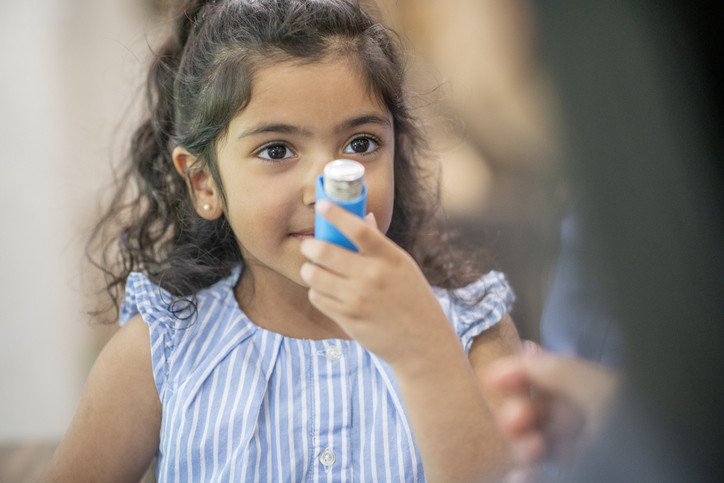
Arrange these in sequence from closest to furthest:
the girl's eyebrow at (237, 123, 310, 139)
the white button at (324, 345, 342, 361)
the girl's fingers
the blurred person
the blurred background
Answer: the blurred person, the girl's fingers, the girl's eyebrow at (237, 123, 310, 139), the white button at (324, 345, 342, 361), the blurred background

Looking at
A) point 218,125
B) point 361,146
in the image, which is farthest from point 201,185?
point 361,146

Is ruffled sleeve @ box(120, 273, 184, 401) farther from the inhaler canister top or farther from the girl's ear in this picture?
the inhaler canister top

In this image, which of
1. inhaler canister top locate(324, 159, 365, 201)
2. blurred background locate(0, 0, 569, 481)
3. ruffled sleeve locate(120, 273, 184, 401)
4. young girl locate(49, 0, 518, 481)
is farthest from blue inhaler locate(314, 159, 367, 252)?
blurred background locate(0, 0, 569, 481)

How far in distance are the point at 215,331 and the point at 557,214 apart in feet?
1.56

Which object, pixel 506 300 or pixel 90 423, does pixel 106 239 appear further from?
pixel 506 300

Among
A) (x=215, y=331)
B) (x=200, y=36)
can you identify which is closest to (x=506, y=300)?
(x=215, y=331)

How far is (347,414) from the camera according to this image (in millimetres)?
808

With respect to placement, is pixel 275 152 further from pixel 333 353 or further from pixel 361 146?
pixel 333 353

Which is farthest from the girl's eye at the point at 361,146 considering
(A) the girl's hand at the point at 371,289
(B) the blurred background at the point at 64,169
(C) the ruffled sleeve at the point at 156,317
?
(B) the blurred background at the point at 64,169

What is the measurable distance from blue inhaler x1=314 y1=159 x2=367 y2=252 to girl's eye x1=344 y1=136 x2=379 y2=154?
192mm

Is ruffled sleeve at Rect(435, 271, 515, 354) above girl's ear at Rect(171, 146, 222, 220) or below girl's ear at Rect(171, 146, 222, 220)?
below

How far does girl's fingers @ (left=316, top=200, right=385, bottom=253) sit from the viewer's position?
56 cm

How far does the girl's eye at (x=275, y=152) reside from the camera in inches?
29.8

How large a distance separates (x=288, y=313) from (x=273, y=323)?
0.02m
